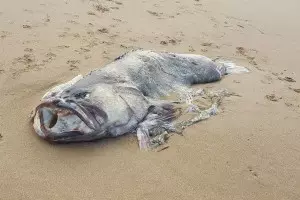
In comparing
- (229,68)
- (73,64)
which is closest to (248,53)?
(229,68)

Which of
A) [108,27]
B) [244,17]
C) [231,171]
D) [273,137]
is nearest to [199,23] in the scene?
[244,17]

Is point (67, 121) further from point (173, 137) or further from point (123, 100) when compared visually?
point (173, 137)

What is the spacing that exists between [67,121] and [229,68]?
9.71ft

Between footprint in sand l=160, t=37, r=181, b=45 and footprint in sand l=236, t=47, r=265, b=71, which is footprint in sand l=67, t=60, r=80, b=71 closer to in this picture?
footprint in sand l=160, t=37, r=181, b=45

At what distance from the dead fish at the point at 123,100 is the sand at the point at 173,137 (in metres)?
0.13

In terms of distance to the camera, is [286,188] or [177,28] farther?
[177,28]

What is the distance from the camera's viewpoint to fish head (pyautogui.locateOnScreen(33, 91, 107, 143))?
3855mm

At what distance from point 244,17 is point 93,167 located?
5.69 meters

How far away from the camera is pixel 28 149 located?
383 centimetres

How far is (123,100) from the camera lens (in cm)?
436

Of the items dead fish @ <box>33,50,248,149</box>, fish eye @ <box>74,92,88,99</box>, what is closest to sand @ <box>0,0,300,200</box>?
dead fish @ <box>33,50,248,149</box>

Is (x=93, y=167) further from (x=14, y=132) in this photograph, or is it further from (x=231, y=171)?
(x=231, y=171)

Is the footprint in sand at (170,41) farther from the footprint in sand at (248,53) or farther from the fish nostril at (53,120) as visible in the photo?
the fish nostril at (53,120)

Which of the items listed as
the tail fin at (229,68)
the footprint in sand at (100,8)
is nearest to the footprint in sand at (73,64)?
the tail fin at (229,68)
